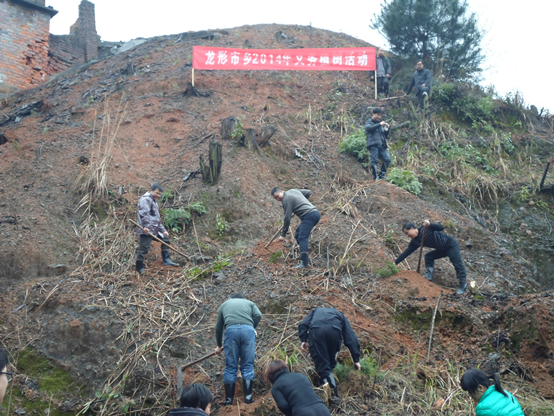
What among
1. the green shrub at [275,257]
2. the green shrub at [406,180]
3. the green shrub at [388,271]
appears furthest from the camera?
the green shrub at [406,180]

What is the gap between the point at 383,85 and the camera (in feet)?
44.0

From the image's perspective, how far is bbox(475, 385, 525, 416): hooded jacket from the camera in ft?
10.9

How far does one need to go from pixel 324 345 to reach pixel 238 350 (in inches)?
36.0

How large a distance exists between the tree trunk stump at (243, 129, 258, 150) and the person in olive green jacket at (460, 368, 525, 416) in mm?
7269

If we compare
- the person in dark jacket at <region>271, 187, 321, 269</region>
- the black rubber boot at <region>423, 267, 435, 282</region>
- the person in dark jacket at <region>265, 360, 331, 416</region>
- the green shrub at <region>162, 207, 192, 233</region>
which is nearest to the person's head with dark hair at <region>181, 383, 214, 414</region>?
the person in dark jacket at <region>265, 360, 331, 416</region>

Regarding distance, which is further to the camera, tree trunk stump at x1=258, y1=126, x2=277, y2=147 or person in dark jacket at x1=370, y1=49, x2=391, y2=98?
person in dark jacket at x1=370, y1=49, x2=391, y2=98

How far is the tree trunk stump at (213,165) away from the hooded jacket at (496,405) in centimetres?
650

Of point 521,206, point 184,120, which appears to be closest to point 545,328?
point 521,206

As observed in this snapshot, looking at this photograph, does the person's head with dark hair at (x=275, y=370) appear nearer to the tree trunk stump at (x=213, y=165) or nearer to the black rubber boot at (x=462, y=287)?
the black rubber boot at (x=462, y=287)

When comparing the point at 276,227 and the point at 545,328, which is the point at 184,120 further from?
the point at 545,328

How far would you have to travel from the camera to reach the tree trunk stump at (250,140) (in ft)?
32.7

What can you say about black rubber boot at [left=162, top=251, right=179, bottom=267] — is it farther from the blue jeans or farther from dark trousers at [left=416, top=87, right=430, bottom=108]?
dark trousers at [left=416, top=87, right=430, bottom=108]

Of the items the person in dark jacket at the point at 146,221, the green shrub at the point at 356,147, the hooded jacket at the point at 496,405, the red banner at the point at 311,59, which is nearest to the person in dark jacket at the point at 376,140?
the green shrub at the point at 356,147

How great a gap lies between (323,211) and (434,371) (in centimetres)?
398
